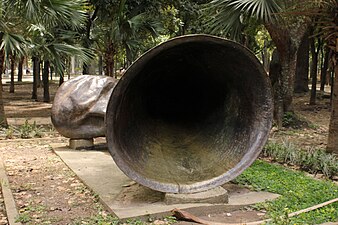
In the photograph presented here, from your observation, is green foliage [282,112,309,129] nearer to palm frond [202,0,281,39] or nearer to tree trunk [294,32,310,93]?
palm frond [202,0,281,39]

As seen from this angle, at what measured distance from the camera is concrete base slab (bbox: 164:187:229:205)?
16.2 feet

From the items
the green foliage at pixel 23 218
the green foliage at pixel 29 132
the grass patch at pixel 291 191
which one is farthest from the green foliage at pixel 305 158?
the green foliage at pixel 29 132

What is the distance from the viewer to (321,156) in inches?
283

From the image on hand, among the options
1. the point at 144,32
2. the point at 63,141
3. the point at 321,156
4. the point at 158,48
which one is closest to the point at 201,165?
the point at 158,48

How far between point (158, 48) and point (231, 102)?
1.62 meters

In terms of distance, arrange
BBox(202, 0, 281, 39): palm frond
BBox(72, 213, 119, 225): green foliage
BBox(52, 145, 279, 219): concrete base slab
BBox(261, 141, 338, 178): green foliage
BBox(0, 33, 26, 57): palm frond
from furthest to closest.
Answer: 1. BBox(0, 33, 26, 57): palm frond
2. BBox(202, 0, 281, 39): palm frond
3. BBox(261, 141, 338, 178): green foliage
4. BBox(52, 145, 279, 219): concrete base slab
5. BBox(72, 213, 119, 225): green foliage

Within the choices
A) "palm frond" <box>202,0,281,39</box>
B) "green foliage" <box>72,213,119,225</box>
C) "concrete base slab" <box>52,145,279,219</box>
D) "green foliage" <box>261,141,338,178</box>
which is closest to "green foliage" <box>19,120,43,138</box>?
"concrete base slab" <box>52,145,279,219</box>

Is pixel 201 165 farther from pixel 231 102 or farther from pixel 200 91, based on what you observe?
pixel 200 91

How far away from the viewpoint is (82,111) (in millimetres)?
8555

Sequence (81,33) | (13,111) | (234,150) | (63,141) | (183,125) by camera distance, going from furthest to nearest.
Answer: (13,111) → (81,33) → (63,141) → (183,125) → (234,150)

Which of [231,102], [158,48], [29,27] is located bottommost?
→ [231,102]

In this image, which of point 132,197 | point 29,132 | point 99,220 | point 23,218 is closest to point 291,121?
point 29,132

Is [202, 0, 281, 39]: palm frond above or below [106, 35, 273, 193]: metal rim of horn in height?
above

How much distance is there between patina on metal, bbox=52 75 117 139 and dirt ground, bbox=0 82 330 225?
2.08 ft
